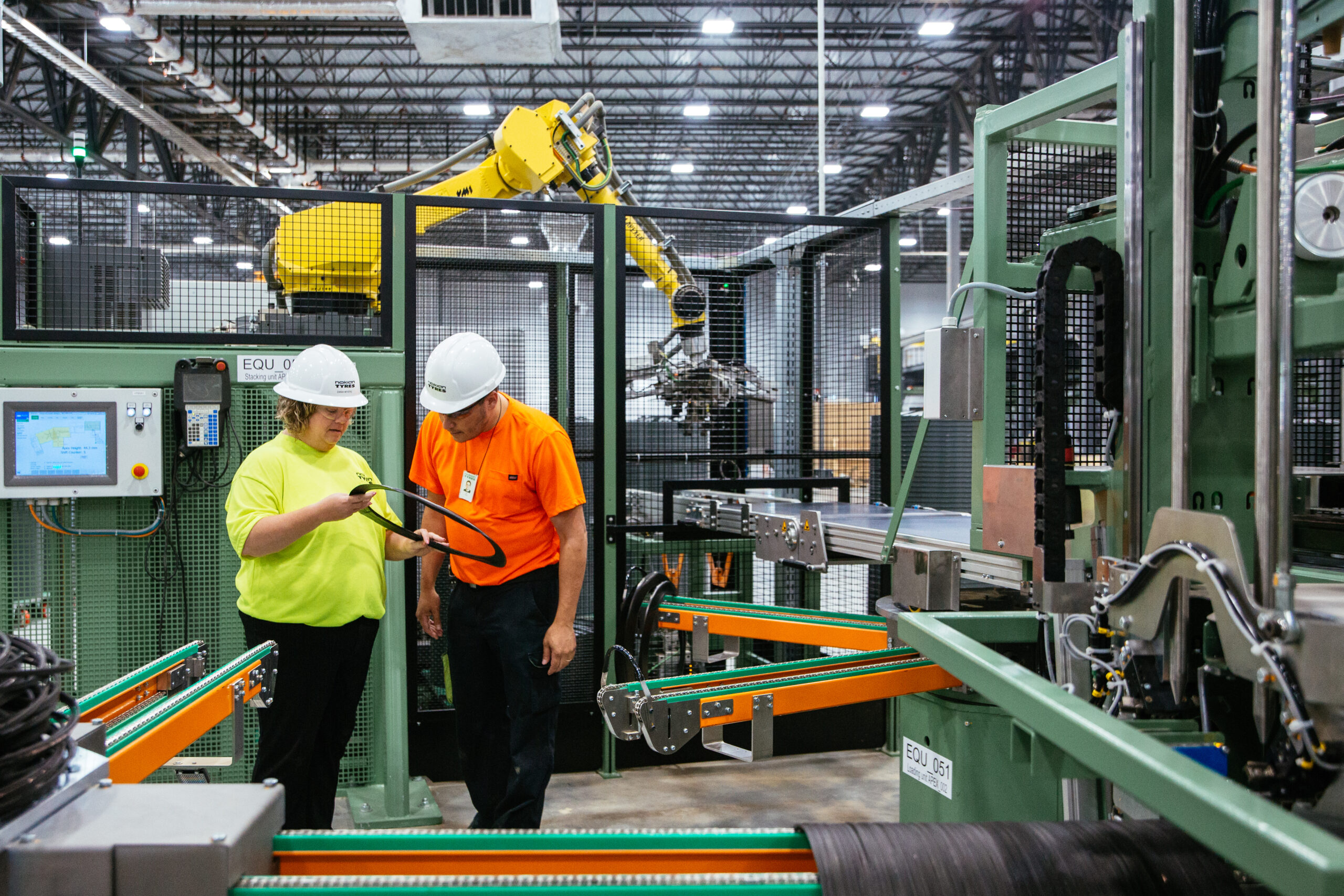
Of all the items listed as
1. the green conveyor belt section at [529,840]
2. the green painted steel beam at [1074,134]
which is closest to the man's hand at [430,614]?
the green conveyor belt section at [529,840]

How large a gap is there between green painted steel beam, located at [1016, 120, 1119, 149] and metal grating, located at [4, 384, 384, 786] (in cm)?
261

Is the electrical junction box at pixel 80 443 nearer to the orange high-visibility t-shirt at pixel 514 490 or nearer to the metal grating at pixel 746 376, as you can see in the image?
the orange high-visibility t-shirt at pixel 514 490

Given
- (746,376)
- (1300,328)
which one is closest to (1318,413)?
(1300,328)

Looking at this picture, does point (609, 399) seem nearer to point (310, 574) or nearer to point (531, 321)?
point (531, 321)

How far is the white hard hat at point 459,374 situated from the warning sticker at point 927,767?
174 centimetres

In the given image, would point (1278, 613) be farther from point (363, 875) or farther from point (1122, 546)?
point (363, 875)

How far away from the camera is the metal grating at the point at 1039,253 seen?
2.63 meters

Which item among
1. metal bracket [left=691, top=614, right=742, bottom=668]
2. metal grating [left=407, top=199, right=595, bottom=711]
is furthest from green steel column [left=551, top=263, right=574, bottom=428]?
metal bracket [left=691, top=614, right=742, bottom=668]

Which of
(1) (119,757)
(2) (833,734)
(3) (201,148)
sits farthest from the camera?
(3) (201,148)

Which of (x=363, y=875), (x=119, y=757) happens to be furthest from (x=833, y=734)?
(x=363, y=875)

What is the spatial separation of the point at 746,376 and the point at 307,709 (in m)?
2.58

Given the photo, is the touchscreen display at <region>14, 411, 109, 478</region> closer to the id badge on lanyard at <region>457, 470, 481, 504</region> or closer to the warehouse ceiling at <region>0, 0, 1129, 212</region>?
the id badge on lanyard at <region>457, 470, 481, 504</region>

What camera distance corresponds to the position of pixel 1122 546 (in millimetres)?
1905

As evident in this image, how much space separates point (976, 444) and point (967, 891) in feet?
5.90
